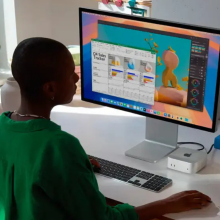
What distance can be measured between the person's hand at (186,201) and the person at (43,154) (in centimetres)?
24

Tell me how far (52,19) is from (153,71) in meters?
1.46

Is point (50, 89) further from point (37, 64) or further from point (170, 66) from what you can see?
point (170, 66)

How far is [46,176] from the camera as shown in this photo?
115 cm

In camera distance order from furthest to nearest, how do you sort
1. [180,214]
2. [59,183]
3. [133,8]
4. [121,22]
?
[133,8]
[121,22]
[180,214]
[59,183]

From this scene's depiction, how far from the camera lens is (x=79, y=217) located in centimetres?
119

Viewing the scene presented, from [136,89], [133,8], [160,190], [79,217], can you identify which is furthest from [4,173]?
[133,8]

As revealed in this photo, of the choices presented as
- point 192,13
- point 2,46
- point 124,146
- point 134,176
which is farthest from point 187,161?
point 2,46

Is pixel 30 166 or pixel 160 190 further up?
pixel 30 166

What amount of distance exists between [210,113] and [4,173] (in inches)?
28.8

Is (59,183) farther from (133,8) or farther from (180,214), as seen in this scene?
(133,8)

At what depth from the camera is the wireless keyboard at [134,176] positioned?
62.1 inches

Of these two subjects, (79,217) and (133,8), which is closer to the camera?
(79,217)

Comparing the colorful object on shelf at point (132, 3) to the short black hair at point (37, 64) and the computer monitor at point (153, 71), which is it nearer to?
the computer monitor at point (153, 71)

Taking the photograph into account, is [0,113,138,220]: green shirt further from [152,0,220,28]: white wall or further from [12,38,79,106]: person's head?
[152,0,220,28]: white wall
